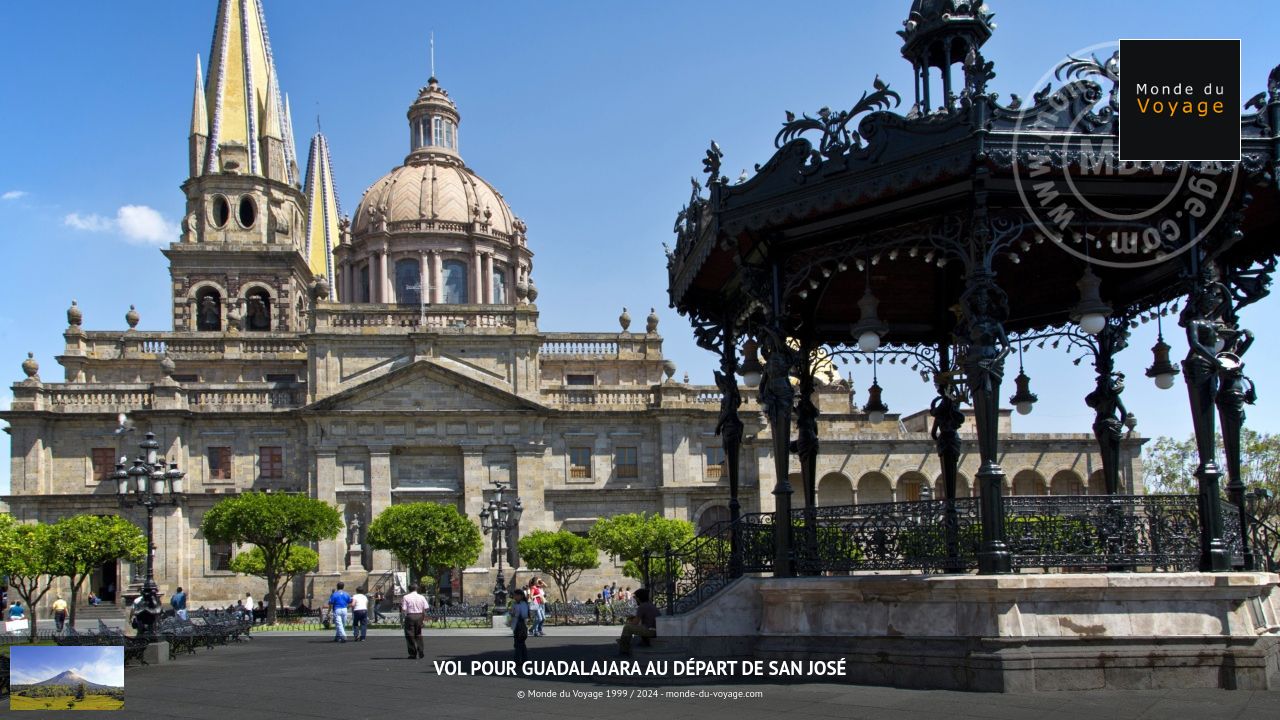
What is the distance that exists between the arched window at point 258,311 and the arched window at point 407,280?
605 cm

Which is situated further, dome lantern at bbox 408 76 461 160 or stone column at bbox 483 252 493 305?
dome lantern at bbox 408 76 461 160

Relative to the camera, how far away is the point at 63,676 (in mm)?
11180

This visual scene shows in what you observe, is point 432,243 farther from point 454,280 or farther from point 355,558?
point 355,558

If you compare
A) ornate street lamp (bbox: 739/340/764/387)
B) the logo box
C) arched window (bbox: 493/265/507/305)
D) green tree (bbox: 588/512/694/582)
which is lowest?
green tree (bbox: 588/512/694/582)

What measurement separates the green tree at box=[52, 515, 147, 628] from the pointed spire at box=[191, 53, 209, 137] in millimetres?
25988

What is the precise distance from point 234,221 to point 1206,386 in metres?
50.8

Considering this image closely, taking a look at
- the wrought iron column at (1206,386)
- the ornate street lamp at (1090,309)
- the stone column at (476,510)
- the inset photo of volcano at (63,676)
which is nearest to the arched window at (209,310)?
the stone column at (476,510)

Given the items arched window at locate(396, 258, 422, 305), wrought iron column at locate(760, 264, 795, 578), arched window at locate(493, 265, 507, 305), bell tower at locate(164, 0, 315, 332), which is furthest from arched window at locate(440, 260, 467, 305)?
wrought iron column at locate(760, 264, 795, 578)

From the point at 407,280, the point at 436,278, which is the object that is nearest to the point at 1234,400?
the point at 436,278

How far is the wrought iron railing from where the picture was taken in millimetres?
10234

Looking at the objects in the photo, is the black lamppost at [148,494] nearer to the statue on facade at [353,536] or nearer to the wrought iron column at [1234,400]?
the wrought iron column at [1234,400]

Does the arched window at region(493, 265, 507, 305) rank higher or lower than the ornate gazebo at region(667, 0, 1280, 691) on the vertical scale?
higher

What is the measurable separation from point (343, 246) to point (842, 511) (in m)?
50.4

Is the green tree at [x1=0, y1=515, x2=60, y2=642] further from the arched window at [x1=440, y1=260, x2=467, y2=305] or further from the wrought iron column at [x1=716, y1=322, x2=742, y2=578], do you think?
the arched window at [x1=440, y1=260, x2=467, y2=305]
